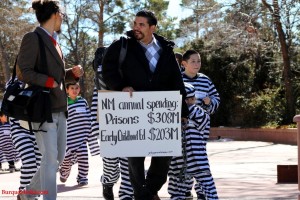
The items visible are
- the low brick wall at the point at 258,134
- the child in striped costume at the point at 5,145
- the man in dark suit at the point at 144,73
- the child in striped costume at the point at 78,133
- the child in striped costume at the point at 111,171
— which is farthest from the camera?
the low brick wall at the point at 258,134

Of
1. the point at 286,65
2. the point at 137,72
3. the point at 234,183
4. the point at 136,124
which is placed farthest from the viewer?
the point at 286,65

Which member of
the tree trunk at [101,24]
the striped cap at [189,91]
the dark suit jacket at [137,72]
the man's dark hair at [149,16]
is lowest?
the striped cap at [189,91]

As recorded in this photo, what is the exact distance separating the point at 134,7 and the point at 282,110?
72.7 feet

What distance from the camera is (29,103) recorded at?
6090 millimetres

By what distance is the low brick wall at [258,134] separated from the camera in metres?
22.9

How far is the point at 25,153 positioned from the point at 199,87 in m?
1.99

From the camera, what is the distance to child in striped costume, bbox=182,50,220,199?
25.9 feet

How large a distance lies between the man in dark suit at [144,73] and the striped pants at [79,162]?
4.03 meters

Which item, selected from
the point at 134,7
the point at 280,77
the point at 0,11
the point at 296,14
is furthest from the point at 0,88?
the point at 296,14

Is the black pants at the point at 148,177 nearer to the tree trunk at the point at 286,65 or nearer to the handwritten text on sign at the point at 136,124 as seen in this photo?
the handwritten text on sign at the point at 136,124

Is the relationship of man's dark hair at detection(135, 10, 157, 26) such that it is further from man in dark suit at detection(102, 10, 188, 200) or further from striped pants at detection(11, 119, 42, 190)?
striped pants at detection(11, 119, 42, 190)

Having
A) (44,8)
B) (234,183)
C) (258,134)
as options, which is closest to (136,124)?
(44,8)

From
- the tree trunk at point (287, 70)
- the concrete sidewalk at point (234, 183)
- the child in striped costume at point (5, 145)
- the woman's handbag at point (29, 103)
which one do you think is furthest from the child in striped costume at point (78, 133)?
the tree trunk at point (287, 70)

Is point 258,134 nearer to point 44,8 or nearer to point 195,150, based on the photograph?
point 195,150
